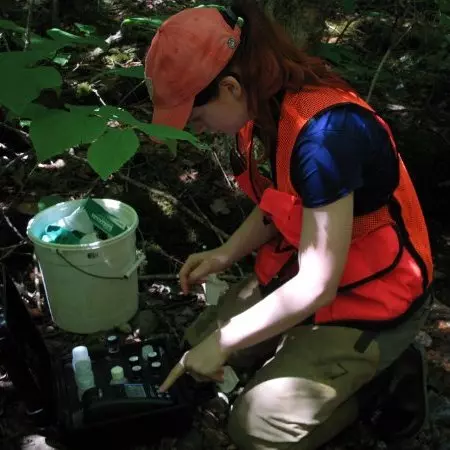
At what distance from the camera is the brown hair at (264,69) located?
5.51ft

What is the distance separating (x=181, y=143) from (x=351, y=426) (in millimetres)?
2094

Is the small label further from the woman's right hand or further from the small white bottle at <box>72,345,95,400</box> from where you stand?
the woman's right hand

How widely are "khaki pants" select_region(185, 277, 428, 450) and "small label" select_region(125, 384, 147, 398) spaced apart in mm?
293

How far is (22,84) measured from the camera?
1.61 m

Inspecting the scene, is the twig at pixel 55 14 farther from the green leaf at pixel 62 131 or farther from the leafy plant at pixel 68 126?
the green leaf at pixel 62 131

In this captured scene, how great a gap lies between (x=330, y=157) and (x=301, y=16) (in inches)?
56.0

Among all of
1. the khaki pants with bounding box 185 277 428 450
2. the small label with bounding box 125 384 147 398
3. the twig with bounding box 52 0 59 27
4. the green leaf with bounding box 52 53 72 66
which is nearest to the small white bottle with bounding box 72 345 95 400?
the small label with bounding box 125 384 147 398

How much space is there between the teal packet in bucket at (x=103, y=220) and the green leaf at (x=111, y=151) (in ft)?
3.22

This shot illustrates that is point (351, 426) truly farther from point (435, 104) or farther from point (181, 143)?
point (435, 104)

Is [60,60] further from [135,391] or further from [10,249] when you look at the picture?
[135,391]

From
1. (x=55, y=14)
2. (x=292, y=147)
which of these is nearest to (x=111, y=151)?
(x=292, y=147)

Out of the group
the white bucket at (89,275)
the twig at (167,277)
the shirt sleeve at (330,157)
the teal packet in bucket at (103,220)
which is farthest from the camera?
the twig at (167,277)

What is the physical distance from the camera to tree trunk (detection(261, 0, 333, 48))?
2801mm

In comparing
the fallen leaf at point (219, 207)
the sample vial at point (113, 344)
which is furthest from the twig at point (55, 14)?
the sample vial at point (113, 344)
